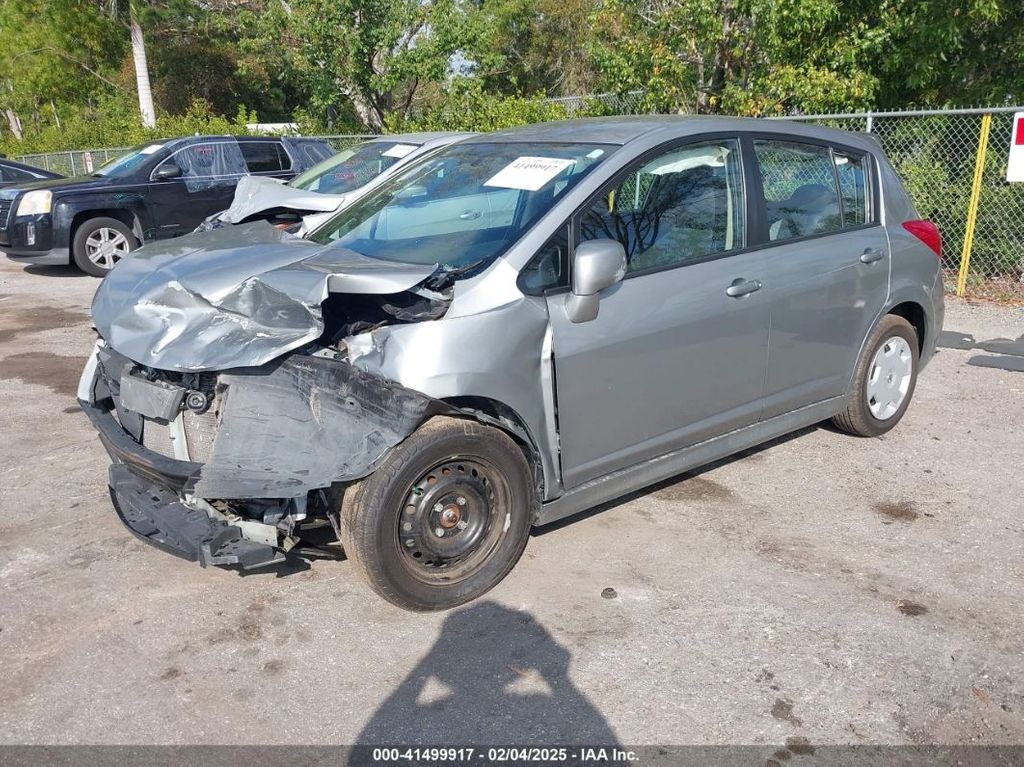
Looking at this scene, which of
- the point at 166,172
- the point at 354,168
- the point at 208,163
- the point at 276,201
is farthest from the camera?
the point at 208,163

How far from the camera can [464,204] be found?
409 centimetres

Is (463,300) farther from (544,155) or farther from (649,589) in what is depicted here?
(649,589)

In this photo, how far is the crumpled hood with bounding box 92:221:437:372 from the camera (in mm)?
3238

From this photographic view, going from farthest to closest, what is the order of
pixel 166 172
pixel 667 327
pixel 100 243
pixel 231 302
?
pixel 100 243
pixel 166 172
pixel 667 327
pixel 231 302

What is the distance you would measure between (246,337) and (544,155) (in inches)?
65.3

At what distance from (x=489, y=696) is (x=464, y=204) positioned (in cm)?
219

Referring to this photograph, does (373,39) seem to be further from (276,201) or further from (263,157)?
(276,201)

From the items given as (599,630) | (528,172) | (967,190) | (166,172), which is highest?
(166,172)

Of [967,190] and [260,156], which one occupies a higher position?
[260,156]

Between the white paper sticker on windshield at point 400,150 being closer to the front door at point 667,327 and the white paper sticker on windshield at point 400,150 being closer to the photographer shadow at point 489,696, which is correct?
the front door at point 667,327

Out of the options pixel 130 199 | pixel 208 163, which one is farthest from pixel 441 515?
pixel 208 163

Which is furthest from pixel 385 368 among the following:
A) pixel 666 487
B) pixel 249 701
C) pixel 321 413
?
pixel 666 487

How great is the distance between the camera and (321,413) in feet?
10.5

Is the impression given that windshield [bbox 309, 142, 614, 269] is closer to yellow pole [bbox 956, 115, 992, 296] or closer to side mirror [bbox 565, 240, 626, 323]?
side mirror [bbox 565, 240, 626, 323]
